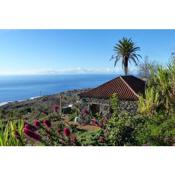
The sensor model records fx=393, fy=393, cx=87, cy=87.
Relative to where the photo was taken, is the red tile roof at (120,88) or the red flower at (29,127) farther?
the red tile roof at (120,88)

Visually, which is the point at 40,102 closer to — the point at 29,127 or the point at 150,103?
the point at 150,103

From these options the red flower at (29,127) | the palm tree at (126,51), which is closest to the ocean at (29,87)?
the palm tree at (126,51)

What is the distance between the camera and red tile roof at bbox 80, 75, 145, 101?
1314 centimetres

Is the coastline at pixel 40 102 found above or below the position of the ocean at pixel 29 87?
below

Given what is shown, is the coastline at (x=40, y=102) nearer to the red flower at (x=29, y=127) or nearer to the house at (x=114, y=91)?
the house at (x=114, y=91)

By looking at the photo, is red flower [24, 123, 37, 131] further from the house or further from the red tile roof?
the red tile roof

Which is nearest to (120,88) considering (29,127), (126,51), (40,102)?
(126,51)

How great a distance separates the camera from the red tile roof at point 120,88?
13141mm

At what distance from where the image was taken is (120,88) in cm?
1386

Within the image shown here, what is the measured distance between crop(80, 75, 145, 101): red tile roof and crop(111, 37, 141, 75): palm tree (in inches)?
63.5

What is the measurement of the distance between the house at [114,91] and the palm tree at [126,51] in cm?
147

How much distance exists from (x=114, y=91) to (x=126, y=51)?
2.76 m

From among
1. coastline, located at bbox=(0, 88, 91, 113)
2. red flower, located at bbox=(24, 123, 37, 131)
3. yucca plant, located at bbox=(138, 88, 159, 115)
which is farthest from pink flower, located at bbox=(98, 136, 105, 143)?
coastline, located at bbox=(0, 88, 91, 113)
